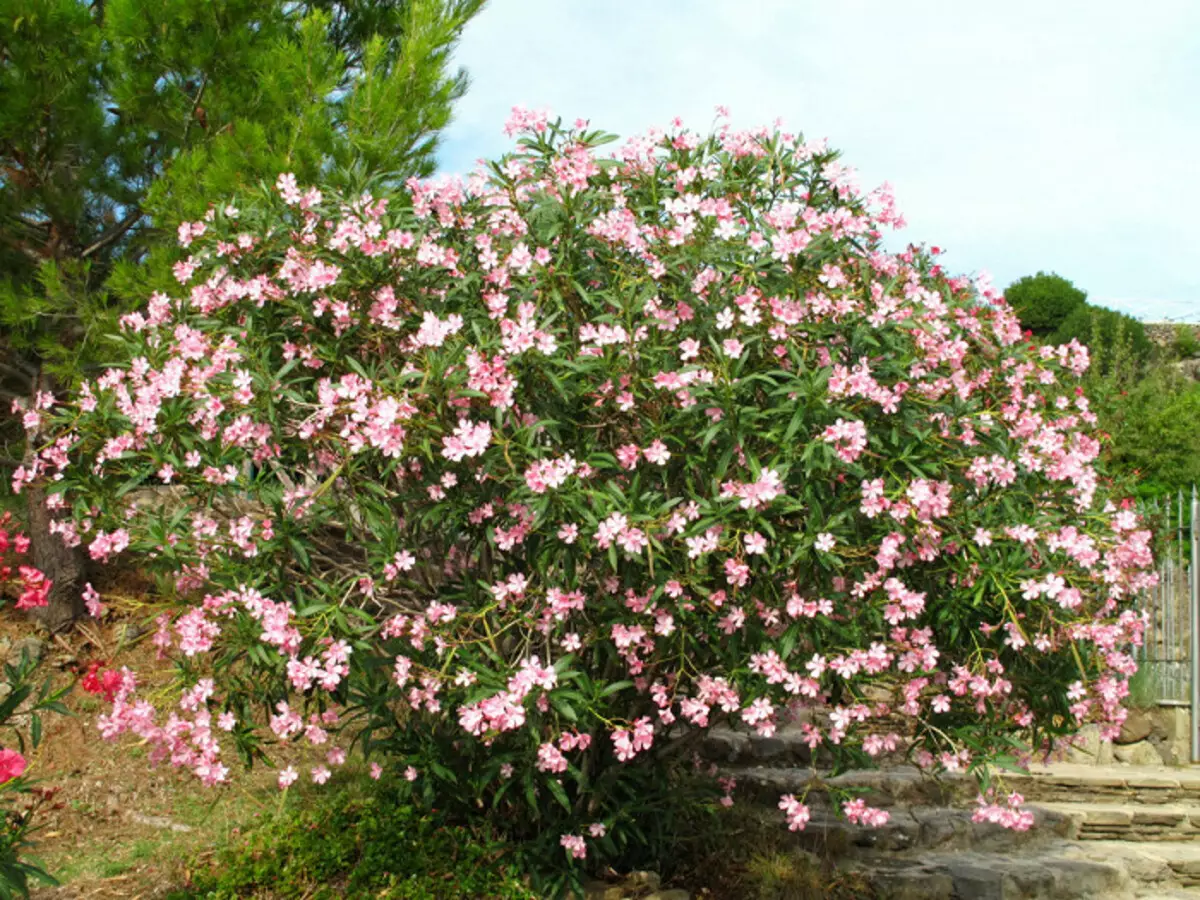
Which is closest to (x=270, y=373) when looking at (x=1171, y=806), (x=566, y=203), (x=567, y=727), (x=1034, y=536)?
(x=566, y=203)

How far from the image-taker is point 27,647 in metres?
7.94

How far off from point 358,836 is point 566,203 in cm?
284

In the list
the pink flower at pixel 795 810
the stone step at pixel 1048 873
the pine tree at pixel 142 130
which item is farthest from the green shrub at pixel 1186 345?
the pink flower at pixel 795 810

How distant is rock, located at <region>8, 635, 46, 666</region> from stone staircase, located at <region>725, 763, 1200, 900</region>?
17.5ft

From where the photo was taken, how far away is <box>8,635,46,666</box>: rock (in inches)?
314

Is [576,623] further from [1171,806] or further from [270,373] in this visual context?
[1171,806]

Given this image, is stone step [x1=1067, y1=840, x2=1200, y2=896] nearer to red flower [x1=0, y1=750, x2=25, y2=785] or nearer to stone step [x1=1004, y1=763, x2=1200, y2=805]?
stone step [x1=1004, y1=763, x2=1200, y2=805]

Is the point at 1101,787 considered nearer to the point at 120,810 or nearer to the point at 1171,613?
the point at 1171,613

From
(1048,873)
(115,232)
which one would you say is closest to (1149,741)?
(1048,873)

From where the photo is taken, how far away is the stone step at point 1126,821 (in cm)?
676

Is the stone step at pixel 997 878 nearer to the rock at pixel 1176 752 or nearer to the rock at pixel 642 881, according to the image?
the rock at pixel 642 881

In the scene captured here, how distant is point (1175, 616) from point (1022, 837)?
3.27 m

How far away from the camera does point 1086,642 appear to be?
4.02 m

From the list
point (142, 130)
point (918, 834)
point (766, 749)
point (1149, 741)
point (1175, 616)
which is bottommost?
point (918, 834)
